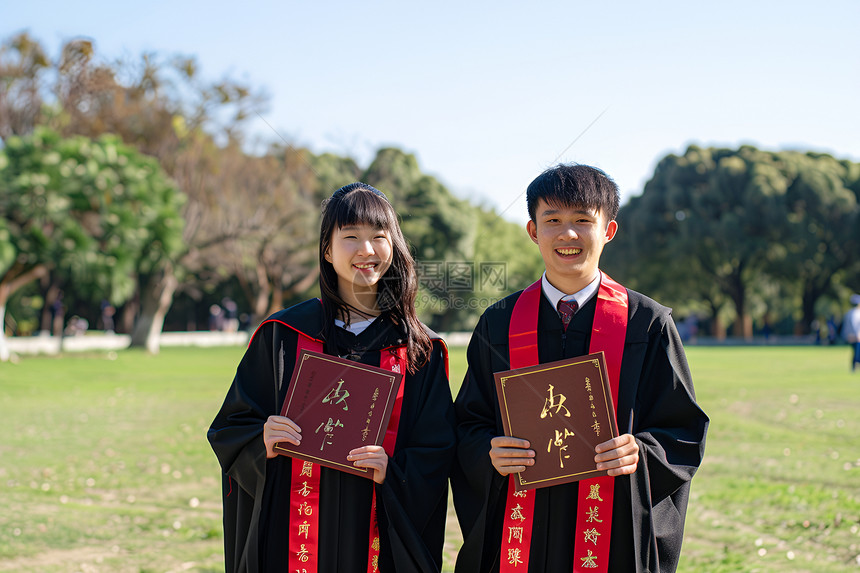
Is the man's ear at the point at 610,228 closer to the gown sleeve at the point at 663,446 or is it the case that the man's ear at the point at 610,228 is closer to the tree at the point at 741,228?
the gown sleeve at the point at 663,446

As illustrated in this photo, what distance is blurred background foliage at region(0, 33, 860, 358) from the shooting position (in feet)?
69.1

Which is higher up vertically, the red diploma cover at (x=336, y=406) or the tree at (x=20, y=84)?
the tree at (x=20, y=84)

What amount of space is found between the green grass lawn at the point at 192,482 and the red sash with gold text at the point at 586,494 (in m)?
2.41

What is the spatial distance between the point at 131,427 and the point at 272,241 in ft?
69.3

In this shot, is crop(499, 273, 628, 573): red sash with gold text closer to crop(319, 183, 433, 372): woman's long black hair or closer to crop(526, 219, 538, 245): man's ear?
crop(526, 219, 538, 245): man's ear

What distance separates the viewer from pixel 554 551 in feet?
8.55

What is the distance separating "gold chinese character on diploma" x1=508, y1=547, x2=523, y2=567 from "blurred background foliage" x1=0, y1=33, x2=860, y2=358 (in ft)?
37.3

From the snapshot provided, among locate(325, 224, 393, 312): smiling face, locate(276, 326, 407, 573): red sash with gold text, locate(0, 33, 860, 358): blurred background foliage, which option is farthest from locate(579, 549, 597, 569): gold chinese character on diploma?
locate(0, 33, 860, 358): blurred background foliage

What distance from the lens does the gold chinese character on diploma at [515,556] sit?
8.63 feet

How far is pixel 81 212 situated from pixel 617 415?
72.4 ft

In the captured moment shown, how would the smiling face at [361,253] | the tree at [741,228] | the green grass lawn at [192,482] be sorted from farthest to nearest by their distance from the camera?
the tree at [741,228] < the green grass lawn at [192,482] < the smiling face at [361,253]

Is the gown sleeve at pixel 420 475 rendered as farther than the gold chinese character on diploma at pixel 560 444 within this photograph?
Yes

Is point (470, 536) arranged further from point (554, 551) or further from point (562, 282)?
point (562, 282)

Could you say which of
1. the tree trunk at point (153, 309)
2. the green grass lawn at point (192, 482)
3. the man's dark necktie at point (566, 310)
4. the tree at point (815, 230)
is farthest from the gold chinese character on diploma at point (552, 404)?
the tree at point (815, 230)
